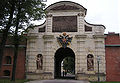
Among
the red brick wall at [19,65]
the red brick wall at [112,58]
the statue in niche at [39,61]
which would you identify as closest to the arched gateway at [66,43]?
the statue in niche at [39,61]

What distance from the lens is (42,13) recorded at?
22438 millimetres

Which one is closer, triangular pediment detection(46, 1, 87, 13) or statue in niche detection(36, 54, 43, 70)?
statue in niche detection(36, 54, 43, 70)

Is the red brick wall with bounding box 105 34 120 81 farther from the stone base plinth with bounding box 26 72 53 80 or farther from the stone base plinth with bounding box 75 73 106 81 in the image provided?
the stone base plinth with bounding box 26 72 53 80

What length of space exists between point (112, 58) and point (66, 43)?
291 inches

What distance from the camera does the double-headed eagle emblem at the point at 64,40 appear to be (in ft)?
86.6

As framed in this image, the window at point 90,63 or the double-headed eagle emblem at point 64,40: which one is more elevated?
the double-headed eagle emblem at point 64,40

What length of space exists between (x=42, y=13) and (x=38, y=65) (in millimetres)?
8651

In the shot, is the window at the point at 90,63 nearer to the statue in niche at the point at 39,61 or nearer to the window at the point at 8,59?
the statue in niche at the point at 39,61

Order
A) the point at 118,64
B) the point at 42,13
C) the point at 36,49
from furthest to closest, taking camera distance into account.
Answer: the point at 36,49 < the point at 118,64 < the point at 42,13

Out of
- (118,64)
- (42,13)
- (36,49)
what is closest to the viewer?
(42,13)

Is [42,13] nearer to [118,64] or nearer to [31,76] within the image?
[31,76]

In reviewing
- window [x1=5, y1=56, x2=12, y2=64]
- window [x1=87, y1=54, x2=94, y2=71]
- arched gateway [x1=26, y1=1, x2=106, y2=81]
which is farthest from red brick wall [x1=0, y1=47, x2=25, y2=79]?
window [x1=87, y1=54, x2=94, y2=71]

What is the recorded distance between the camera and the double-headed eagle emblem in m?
26.4

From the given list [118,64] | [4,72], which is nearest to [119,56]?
[118,64]
